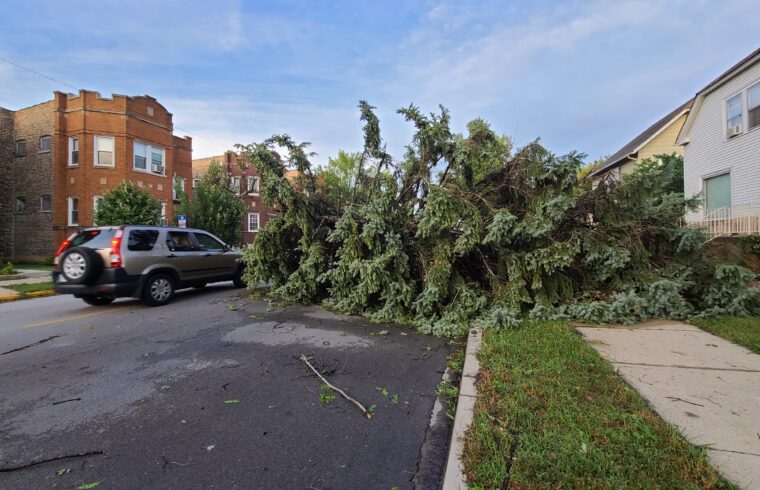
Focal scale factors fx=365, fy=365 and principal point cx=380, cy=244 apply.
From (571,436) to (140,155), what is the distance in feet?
76.5

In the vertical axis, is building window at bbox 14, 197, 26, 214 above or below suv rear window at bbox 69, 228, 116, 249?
above

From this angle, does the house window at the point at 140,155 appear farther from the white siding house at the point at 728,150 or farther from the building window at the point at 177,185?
the white siding house at the point at 728,150

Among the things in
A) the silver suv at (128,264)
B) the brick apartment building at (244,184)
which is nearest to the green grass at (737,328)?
the silver suv at (128,264)

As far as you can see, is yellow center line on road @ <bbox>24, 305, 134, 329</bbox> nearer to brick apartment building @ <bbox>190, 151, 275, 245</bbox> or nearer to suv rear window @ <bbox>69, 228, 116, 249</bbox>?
suv rear window @ <bbox>69, 228, 116, 249</bbox>

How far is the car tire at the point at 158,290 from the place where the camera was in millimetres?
7343

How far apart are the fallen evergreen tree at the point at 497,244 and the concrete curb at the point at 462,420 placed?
1353 mm

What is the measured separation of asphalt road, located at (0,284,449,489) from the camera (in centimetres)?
229

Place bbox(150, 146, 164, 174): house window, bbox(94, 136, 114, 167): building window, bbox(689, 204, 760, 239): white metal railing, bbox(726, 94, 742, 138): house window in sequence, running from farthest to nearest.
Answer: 1. bbox(150, 146, 164, 174): house window
2. bbox(94, 136, 114, 167): building window
3. bbox(726, 94, 742, 138): house window
4. bbox(689, 204, 760, 239): white metal railing

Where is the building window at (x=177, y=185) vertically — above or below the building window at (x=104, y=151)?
Answer: below

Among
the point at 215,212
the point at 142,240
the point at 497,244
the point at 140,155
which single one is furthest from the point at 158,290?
the point at 140,155

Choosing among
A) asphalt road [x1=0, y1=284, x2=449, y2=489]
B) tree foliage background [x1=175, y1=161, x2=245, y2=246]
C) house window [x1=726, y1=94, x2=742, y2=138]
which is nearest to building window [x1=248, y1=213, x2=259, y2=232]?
tree foliage background [x1=175, y1=161, x2=245, y2=246]

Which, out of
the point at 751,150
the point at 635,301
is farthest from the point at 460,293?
the point at 751,150

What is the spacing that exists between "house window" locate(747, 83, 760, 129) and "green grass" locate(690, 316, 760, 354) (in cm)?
1139

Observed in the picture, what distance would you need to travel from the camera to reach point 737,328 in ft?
15.4
